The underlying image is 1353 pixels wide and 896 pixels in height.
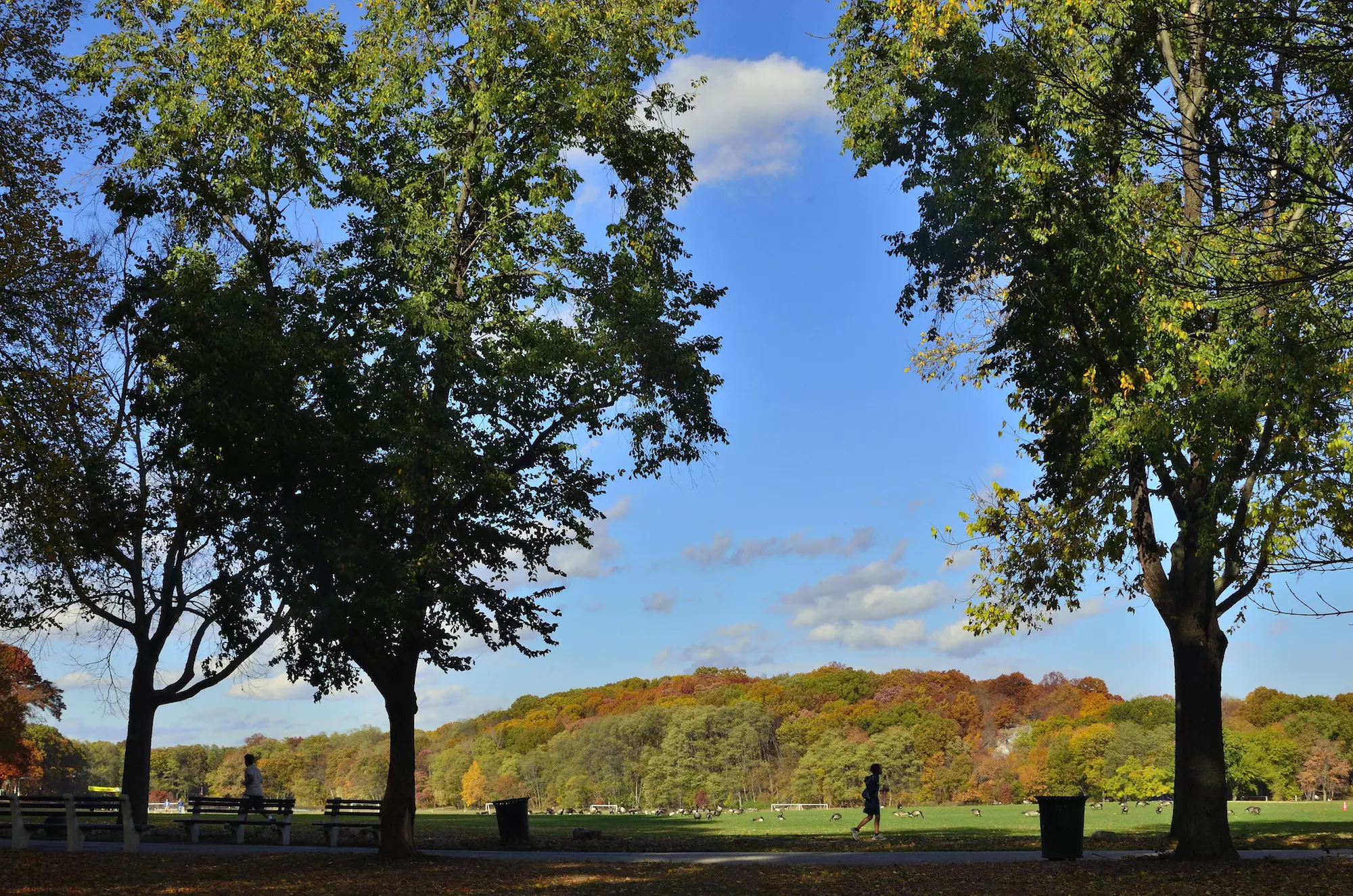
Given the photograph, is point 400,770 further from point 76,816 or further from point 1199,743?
point 1199,743

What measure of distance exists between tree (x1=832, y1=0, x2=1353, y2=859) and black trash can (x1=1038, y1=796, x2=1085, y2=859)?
1.38 metres

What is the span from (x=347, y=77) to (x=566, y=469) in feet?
29.6

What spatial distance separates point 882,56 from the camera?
1962 centimetres

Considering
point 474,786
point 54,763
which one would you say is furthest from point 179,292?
point 474,786

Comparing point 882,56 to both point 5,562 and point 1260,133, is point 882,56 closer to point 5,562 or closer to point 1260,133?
point 1260,133

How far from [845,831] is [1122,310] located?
46.3 ft

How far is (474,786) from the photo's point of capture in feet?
279

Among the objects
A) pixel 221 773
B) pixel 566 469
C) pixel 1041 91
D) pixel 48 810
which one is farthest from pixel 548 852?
pixel 221 773

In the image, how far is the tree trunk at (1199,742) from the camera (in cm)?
1566

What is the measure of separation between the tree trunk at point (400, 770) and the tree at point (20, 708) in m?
19.2

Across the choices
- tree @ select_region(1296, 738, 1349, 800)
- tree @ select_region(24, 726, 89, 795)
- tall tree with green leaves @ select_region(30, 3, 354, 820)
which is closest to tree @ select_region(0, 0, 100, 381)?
tall tree with green leaves @ select_region(30, 3, 354, 820)

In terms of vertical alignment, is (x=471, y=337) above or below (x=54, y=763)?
above

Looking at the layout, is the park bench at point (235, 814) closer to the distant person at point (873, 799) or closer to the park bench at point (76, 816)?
the park bench at point (76, 816)

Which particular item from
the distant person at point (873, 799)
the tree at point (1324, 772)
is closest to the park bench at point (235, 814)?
the distant person at point (873, 799)
